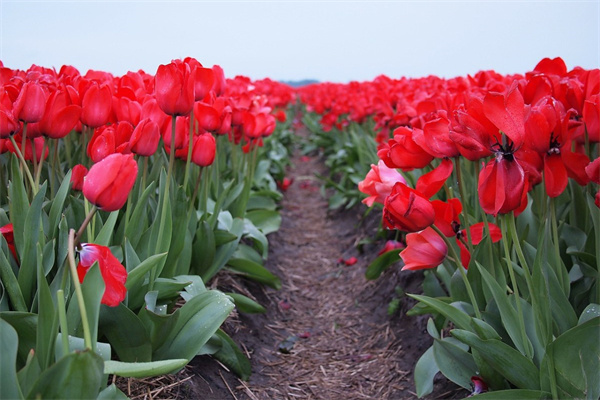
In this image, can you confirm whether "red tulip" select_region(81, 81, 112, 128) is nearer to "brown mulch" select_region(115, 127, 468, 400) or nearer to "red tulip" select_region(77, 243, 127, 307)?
"red tulip" select_region(77, 243, 127, 307)

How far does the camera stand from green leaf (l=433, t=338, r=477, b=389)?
5.90 ft

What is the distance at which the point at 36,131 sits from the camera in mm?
1914

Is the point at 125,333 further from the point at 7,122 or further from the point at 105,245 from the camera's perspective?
the point at 7,122

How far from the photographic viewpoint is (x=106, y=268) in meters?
1.31

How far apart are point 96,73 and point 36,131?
131 centimetres

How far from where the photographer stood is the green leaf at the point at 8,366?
1.16 metres

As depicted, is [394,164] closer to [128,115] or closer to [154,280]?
[154,280]

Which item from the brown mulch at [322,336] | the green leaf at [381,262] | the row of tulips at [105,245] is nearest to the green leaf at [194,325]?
the row of tulips at [105,245]

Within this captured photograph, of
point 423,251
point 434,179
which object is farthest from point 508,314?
point 434,179

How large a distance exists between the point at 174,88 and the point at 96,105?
37 cm

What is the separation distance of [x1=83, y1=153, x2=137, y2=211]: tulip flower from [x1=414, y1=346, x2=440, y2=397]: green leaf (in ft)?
4.33

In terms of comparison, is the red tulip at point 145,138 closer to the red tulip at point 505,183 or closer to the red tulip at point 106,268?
the red tulip at point 106,268

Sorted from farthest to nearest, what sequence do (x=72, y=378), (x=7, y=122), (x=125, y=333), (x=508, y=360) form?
(x=7, y=122) → (x=125, y=333) → (x=508, y=360) → (x=72, y=378)

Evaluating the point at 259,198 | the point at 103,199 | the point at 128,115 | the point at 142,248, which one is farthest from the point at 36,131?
the point at 259,198
